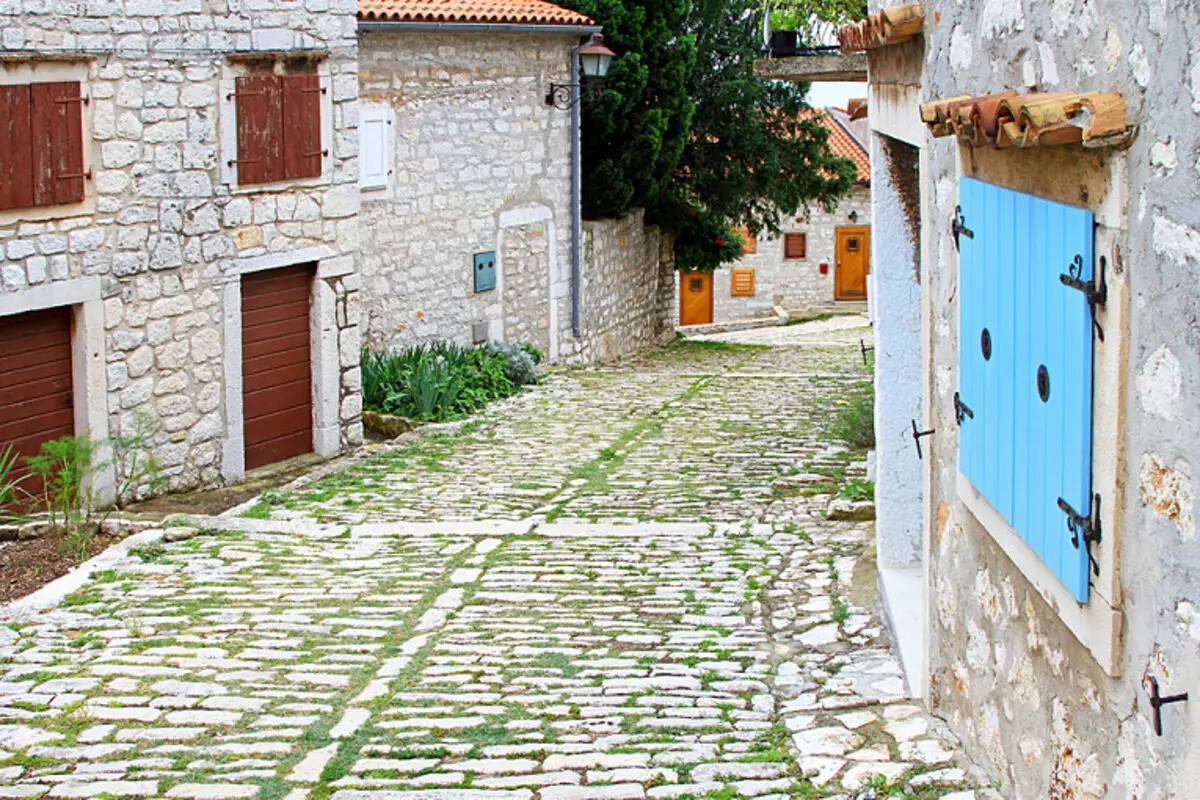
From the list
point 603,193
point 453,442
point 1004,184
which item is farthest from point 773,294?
point 1004,184

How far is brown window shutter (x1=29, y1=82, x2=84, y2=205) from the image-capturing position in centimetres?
936

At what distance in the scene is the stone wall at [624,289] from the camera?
19.5 metres

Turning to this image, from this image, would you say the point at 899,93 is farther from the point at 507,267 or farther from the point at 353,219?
the point at 507,267

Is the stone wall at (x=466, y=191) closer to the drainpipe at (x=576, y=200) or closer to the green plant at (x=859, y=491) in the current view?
the drainpipe at (x=576, y=200)

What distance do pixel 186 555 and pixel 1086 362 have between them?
6.19 m

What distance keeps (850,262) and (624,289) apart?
17664 mm

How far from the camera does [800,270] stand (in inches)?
1481

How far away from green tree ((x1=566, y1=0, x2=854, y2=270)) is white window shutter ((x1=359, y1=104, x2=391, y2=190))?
440 cm

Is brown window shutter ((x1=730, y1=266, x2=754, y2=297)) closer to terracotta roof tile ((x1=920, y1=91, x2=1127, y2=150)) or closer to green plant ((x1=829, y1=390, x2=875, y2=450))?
green plant ((x1=829, y1=390, x2=875, y2=450))

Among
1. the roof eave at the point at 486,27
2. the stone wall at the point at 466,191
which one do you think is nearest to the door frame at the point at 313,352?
the stone wall at the point at 466,191

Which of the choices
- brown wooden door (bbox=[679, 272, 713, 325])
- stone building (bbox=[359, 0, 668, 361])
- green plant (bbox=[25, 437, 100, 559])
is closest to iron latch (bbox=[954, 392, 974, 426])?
green plant (bbox=[25, 437, 100, 559])

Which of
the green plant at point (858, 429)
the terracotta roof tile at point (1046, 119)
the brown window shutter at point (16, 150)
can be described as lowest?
the green plant at point (858, 429)

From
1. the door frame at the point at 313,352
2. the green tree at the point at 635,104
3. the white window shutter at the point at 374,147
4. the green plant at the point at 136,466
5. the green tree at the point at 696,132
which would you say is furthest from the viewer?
the green tree at the point at 696,132

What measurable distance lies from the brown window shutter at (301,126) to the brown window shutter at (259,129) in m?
0.08
